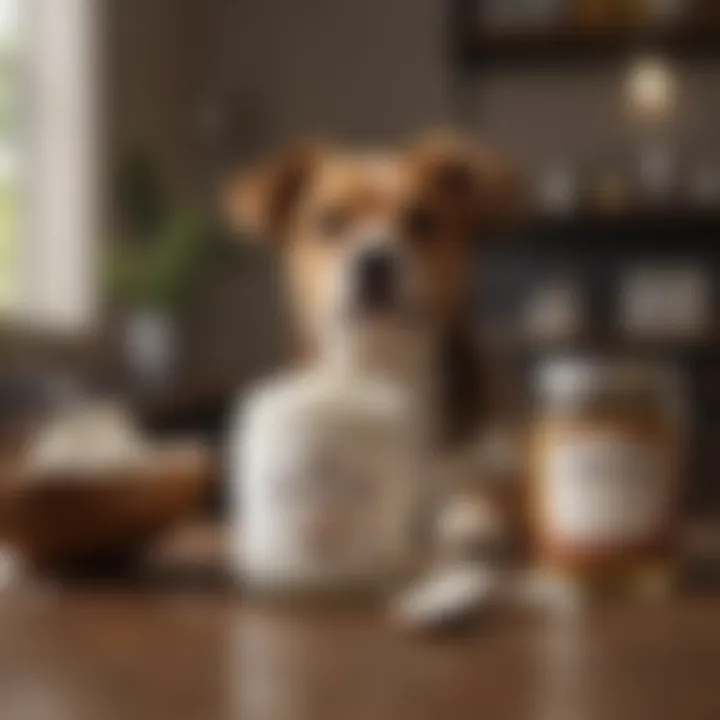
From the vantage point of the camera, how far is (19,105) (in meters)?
2.75

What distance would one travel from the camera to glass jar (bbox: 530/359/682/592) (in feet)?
2.22

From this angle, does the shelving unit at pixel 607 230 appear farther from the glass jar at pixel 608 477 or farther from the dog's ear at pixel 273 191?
the glass jar at pixel 608 477

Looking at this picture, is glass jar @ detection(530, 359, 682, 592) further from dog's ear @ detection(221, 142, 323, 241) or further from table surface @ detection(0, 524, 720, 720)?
dog's ear @ detection(221, 142, 323, 241)

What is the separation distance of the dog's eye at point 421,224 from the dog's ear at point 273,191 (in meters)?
0.09

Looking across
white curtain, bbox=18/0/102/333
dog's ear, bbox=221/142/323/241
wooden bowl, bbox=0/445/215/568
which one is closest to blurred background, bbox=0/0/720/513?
white curtain, bbox=18/0/102/333

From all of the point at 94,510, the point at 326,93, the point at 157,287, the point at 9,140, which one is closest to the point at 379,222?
the point at 94,510

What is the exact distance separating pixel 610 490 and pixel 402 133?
2.62 meters

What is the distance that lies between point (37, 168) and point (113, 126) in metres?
Result: 0.20

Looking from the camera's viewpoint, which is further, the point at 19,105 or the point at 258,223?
the point at 19,105

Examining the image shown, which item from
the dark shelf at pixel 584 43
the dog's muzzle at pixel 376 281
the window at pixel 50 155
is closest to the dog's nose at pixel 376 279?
the dog's muzzle at pixel 376 281

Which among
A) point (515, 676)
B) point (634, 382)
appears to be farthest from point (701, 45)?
point (515, 676)

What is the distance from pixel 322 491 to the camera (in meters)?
0.69

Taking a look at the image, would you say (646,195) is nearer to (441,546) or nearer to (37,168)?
(37,168)

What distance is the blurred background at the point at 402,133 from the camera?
2.79m
